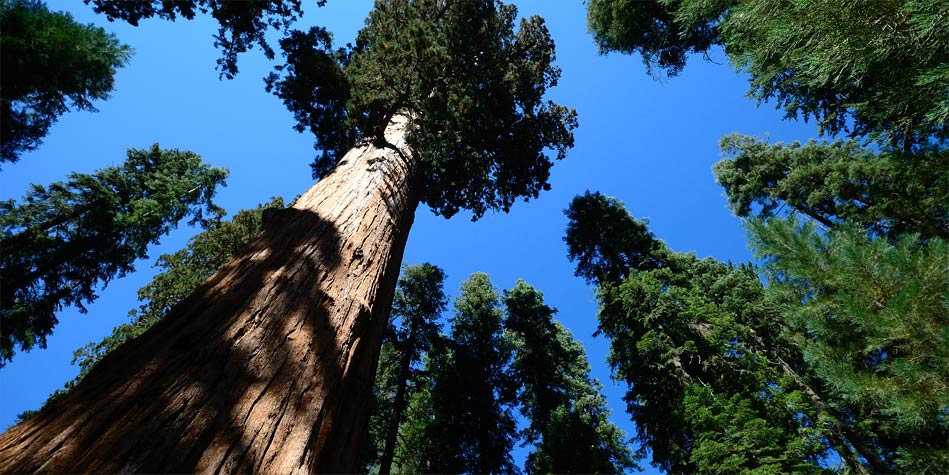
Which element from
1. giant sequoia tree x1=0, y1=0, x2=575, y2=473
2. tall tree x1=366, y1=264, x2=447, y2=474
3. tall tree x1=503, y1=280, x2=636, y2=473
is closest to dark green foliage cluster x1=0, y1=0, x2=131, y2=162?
giant sequoia tree x1=0, y1=0, x2=575, y2=473

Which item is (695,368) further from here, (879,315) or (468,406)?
(468,406)

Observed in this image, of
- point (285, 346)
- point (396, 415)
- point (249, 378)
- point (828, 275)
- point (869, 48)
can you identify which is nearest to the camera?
point (249, 378)

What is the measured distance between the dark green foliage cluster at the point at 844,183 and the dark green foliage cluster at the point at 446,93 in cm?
554

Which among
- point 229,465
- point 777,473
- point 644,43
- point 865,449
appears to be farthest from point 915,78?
point 644,43

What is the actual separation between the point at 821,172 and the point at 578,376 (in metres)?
10.1

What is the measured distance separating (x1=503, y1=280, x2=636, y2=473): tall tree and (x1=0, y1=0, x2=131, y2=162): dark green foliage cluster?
12.4m

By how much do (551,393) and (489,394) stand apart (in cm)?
206

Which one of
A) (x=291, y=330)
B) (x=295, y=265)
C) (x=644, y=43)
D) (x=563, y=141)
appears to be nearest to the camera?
(x=291, y=330)

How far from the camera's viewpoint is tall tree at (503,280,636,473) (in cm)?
936

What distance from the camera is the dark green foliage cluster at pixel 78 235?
7965 millimetres

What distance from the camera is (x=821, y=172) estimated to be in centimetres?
1087

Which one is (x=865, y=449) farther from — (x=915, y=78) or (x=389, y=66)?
(x=389, y=66)

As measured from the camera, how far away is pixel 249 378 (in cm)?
171

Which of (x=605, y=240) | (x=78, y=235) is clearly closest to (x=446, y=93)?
(x=605, y=240)
